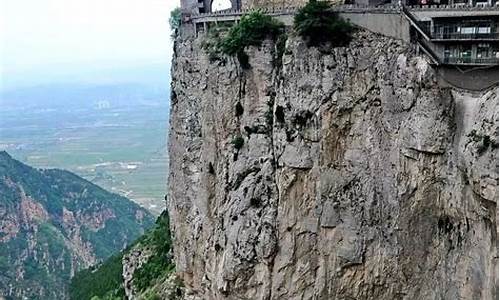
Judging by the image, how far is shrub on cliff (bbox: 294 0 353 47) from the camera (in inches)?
1096

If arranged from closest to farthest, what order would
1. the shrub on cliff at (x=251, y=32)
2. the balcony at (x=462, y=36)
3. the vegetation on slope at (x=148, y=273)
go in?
the balcony at (x=462, y=36)
the shrub on cliff at (x=251, y=32)
the vegetation on slope at (x=148, y=273)

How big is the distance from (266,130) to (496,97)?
429 inches

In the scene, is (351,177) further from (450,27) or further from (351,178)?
(450,27)

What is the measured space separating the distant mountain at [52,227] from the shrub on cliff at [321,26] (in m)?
67.8

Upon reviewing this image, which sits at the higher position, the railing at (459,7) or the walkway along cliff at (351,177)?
the railing at (459,7)

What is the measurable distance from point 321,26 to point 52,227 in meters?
86.0

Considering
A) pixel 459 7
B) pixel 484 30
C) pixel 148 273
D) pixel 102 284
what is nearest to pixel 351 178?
pixel 484 30

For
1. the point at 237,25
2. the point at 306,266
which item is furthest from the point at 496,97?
the point at 237,25

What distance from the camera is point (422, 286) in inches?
1021

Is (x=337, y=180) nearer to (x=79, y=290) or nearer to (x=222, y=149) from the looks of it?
(x=222, y=149)

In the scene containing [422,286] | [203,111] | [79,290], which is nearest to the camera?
[422,286]

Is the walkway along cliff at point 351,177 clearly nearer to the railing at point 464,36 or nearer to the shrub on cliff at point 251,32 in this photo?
the shrub on cliff at point 251,32

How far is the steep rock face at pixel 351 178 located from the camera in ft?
78.2

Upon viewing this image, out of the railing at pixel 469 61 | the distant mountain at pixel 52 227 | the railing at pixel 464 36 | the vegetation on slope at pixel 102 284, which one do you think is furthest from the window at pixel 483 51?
the distant mountain at pixel 52 227
